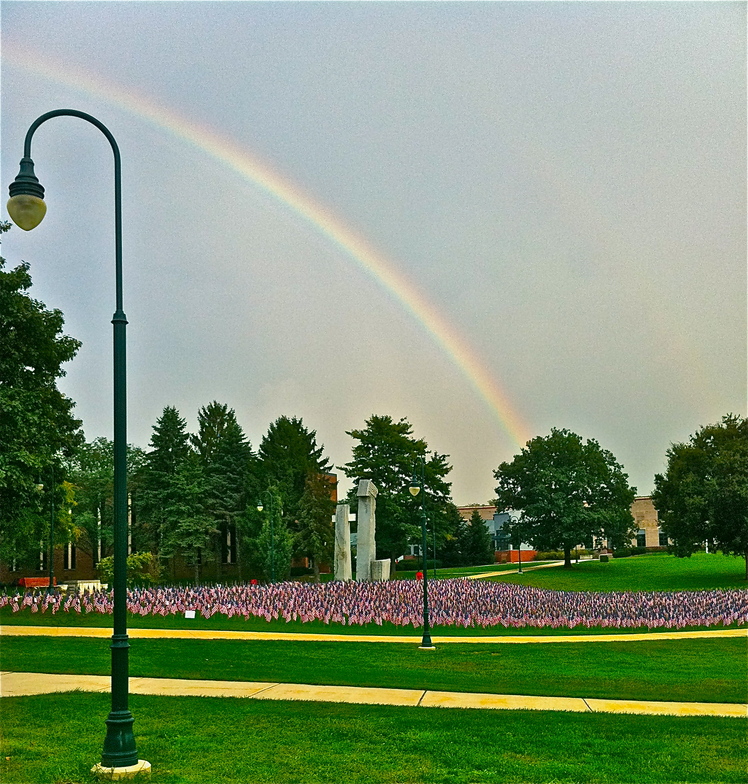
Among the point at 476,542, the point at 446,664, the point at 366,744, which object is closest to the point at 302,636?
the point at 446,664

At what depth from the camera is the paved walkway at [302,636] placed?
22578 millimetres

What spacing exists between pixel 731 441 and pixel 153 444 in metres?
42.4

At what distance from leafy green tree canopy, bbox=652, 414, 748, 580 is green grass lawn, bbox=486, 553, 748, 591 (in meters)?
2.50

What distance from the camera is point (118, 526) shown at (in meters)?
8.80

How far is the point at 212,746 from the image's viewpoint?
941cm

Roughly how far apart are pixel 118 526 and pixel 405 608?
19786 mm

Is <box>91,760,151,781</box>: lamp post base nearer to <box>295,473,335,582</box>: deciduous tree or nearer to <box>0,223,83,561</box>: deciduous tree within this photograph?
<box>0,223,83,561</box>: deciduous tree

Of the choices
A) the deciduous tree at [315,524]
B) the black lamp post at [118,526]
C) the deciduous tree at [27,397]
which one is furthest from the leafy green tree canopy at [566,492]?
the black lamp post at [118,526]

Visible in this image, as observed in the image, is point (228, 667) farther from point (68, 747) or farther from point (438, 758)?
point (438, 758)

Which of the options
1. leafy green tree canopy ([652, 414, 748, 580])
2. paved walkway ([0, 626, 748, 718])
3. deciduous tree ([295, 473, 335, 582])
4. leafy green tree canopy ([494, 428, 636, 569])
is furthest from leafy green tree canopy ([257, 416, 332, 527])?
paved walkway ([0, 626, 748, 718])

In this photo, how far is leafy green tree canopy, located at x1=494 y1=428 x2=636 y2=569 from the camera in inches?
2611

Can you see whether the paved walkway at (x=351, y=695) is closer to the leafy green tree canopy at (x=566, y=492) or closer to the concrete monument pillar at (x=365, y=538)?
the concrete monument pillar at (x=365, y=538)

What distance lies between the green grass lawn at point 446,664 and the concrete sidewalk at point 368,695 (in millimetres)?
531

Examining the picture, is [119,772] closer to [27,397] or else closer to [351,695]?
[351,695]
